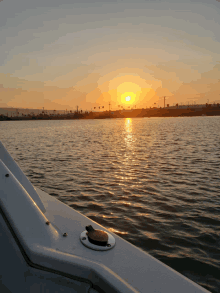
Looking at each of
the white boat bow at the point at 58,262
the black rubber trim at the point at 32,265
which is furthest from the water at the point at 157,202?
the black rubber trim at the point at 32,265

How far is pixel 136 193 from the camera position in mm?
8539

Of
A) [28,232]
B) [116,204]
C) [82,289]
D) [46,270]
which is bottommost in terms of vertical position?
[116,204]

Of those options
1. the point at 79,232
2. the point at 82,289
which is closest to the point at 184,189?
the point at 79,232

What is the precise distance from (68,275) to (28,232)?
561 millimetres

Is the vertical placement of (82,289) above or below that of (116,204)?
above

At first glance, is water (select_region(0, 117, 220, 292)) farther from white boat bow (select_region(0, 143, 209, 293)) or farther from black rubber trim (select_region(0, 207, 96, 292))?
black rubber trim (select_region(0, 207, 96, 292))

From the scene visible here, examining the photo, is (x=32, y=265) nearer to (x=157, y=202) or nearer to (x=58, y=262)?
(x=58, y=262)

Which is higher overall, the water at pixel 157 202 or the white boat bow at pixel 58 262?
the white boat bow at pixel 58 262

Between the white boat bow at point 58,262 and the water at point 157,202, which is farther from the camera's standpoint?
the water at point 157,202

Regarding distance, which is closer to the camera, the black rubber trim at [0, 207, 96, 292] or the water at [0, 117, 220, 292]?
the black rubber trim at [0, 207, 96, 292]

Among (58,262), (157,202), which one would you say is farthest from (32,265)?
(157,202)

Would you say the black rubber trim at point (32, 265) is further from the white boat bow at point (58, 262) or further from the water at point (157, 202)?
the water at point (157, 202)

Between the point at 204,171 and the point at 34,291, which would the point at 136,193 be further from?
the point at 34,291

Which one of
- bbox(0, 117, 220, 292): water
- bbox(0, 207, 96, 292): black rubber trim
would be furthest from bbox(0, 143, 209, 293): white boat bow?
bbox(0, 117, 220, 292): water
